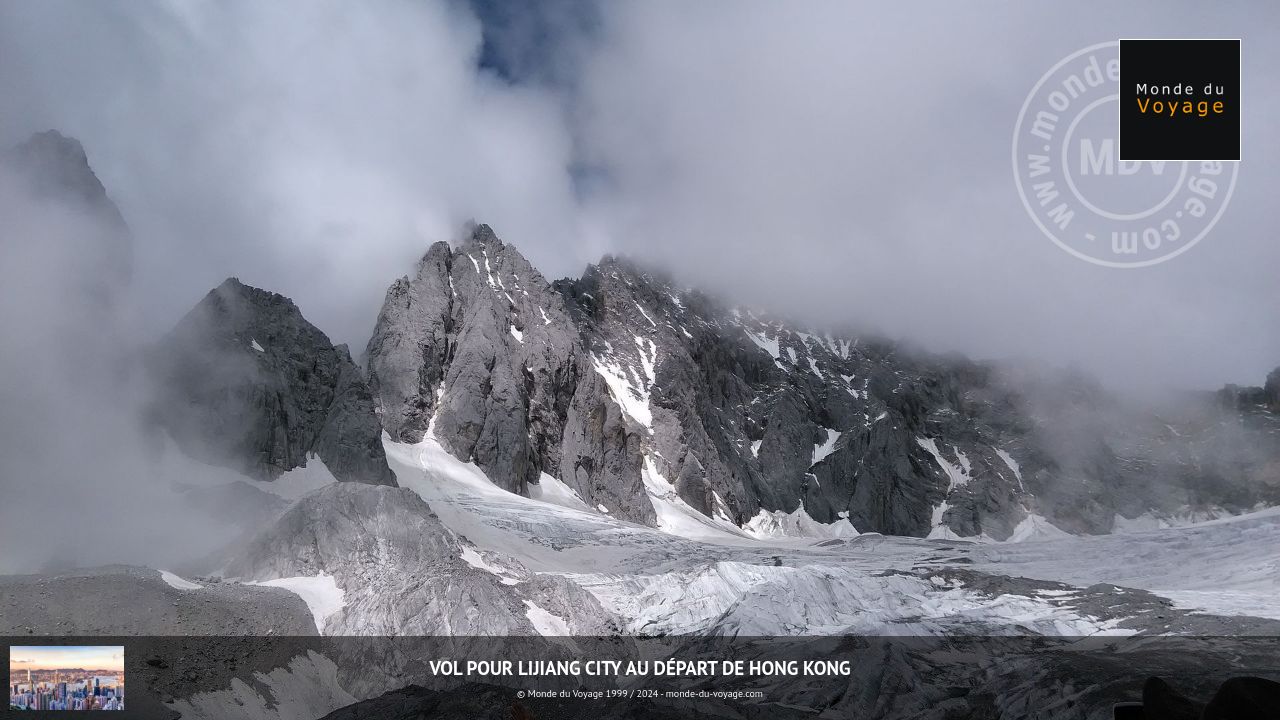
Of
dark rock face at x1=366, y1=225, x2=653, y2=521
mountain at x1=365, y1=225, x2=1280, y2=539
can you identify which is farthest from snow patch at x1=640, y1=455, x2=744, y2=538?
dark rock face at x1=366, y1=225, x2=653, y2=521

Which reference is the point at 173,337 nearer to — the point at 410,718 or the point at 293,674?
the point at 293,674

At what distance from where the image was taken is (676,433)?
518ft

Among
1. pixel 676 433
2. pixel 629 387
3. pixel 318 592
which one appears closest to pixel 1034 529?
pixel 676 433

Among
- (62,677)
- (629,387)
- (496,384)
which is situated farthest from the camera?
(629,387)

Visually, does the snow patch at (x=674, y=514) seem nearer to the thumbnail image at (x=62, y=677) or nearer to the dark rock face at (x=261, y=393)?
the dark rock face at (x=261, y=393)

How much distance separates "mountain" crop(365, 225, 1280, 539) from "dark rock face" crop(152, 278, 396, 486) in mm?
18183

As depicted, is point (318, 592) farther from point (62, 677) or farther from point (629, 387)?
→ point (629, 387)

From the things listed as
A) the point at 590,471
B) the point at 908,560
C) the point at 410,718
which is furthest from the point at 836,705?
the point at 590,471

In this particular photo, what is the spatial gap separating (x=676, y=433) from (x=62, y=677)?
5218 inches

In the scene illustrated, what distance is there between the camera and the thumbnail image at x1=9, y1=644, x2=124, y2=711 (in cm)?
2827

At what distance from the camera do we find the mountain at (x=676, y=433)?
126812mm

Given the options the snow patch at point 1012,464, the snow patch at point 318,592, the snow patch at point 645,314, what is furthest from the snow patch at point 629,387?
the snow patch at point 318,592

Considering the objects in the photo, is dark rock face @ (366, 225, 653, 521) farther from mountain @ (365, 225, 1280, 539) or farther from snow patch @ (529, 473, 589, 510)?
snow patch @ (529, 473, 589, 510)

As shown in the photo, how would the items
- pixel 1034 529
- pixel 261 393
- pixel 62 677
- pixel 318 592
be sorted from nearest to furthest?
1. pixel 62 677
2. pixel 318 592
3. pixel 261 393
4. pixel 1034 529
